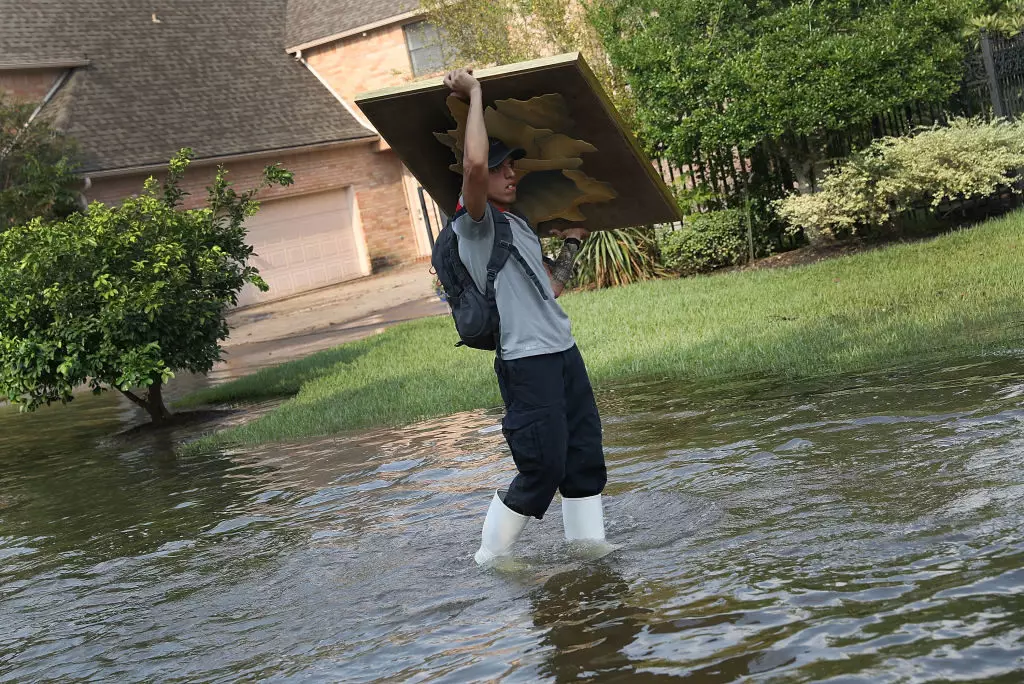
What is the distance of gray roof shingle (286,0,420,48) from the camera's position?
28.7m

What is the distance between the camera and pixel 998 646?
346cm

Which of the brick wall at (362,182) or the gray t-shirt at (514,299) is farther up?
the brick wall at (362,182)

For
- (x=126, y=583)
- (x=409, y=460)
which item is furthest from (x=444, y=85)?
(x=409, y=460)

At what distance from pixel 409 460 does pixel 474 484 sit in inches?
44.7

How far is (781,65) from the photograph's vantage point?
1444 cm

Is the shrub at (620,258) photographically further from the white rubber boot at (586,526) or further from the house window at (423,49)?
the house window at (423,49)

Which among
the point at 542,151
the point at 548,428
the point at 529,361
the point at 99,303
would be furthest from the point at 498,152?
the point at 99,303

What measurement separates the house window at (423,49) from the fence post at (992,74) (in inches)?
612

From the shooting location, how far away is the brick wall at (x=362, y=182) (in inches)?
1051

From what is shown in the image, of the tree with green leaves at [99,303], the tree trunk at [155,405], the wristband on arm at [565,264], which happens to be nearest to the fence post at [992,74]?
the tree with green leaves at [99,303]

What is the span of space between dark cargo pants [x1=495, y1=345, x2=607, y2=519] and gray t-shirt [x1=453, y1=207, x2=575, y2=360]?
55mm

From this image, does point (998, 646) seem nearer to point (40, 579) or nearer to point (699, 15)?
point (40, 579)

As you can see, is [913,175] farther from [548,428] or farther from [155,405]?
[548,428]

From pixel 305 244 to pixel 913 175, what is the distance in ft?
56.7
